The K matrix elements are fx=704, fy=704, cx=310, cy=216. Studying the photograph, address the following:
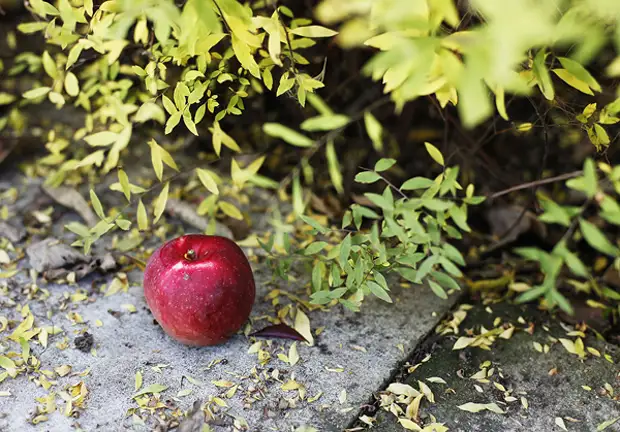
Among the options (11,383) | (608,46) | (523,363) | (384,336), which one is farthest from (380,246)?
(608,46)

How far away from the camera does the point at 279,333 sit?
1.63 metres

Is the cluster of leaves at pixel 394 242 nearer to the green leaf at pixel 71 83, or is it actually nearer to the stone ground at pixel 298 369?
the stone ground at pixel 298 369

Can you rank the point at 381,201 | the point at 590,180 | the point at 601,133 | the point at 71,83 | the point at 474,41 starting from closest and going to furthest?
1. the point at 474,41
2. the point at 590,180
3. the point at 381,201
4. the point at 601,133
5. the point at 71,83

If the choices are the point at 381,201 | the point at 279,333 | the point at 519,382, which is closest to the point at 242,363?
the point at 279,333

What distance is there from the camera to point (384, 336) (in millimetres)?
1665

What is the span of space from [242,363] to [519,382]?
0.61 meters

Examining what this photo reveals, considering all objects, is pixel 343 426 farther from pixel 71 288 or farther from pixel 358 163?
pixel 358 163

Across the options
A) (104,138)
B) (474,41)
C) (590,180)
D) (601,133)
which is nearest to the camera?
(474,41)

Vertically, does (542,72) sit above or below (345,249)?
above

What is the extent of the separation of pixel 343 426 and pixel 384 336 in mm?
309

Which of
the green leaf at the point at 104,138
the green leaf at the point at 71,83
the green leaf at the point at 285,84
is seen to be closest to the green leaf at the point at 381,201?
the green leaf at the point at 285,84

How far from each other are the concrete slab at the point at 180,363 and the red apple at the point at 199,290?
0.07 metres

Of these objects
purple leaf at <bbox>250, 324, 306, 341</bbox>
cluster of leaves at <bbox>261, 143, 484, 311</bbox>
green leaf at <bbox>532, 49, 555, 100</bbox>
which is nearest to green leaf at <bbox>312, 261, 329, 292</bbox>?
cluster of leaves at <bbox>261, 143, 484, 311</bbox>

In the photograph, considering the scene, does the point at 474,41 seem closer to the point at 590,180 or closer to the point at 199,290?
the point at 590,180
